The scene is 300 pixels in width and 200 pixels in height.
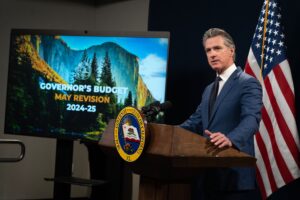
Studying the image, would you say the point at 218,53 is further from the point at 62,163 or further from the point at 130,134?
the point at 62,163

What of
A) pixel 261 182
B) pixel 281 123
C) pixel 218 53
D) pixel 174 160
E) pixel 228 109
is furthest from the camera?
pixel 261 182

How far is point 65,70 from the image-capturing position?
14.4 feet

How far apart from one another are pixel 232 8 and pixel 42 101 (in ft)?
5.67

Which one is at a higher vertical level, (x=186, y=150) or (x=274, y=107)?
(x=274, y=107)

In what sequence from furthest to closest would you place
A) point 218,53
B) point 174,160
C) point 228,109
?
1. point 218,53
2. point 228,109
3. point 174,160

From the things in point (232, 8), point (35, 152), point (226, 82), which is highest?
point (232, 8)

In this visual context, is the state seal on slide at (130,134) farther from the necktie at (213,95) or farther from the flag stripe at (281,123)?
the flag stripe at (281,123)

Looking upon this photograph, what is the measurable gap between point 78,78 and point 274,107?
5.28 feet

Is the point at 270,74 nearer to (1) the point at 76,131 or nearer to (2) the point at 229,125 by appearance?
(2) the point at 229,125

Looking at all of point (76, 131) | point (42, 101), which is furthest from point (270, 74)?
point (42, 101)

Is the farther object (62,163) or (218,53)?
(62,163)

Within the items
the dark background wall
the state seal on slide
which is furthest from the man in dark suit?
the dark background wall

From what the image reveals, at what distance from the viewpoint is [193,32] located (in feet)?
15.5

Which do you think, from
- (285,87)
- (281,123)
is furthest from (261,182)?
(285,87)
